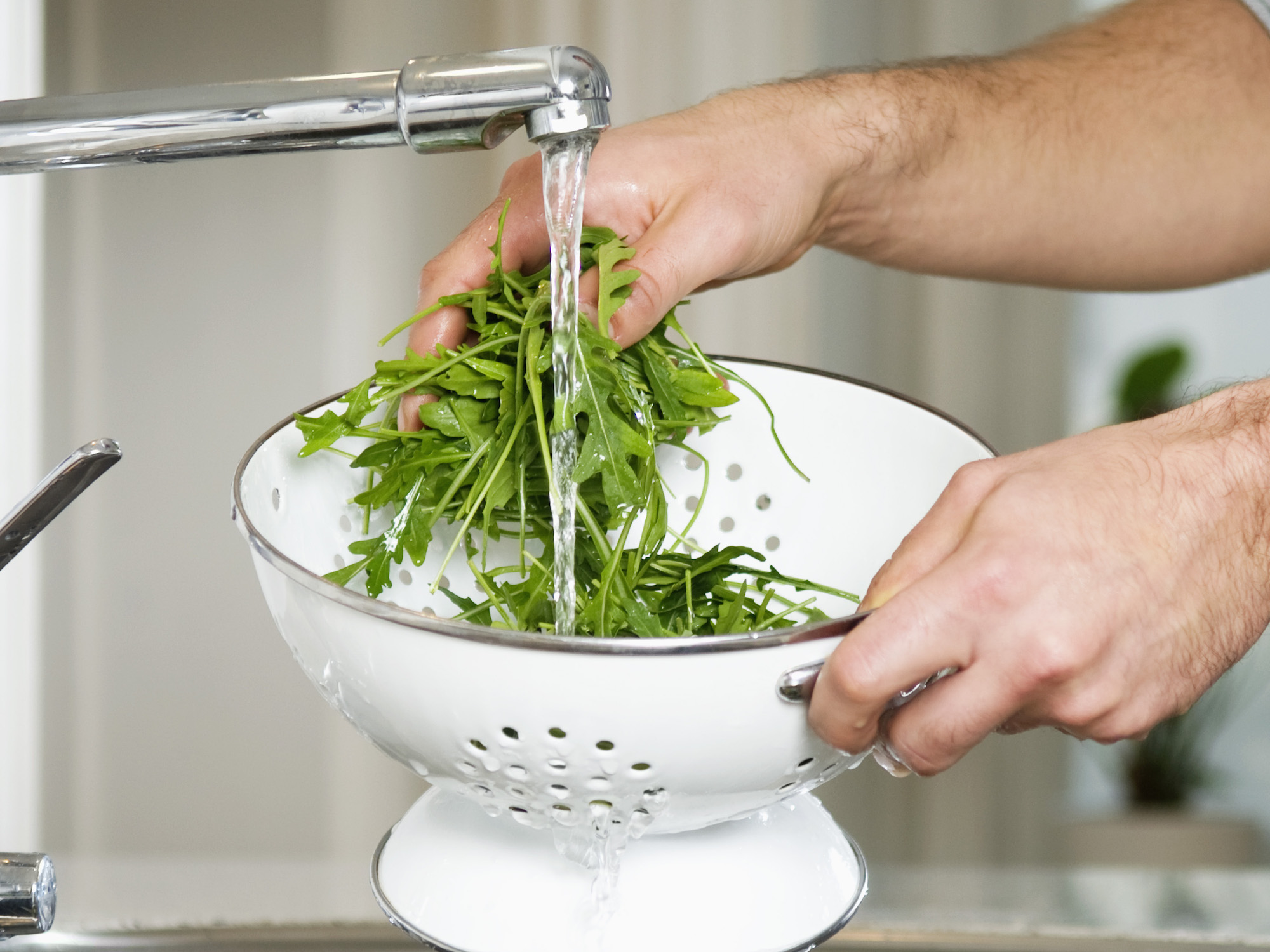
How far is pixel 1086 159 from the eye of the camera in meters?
0.97

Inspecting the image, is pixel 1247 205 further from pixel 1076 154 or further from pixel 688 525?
pixel 688 525

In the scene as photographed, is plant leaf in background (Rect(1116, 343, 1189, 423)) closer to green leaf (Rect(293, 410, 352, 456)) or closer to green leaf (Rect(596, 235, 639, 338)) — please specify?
green leaf (Rect(596, 235, 639, 338))

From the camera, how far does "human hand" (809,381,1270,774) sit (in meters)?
0.43

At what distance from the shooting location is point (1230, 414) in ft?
1.88

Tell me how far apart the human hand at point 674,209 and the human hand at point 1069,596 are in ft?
0.73

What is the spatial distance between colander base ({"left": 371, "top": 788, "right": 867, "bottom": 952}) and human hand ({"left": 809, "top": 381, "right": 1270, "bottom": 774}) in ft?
0.24

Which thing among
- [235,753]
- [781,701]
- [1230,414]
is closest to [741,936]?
[781,701]

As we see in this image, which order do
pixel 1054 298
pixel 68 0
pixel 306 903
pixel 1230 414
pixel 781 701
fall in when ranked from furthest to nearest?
1. pixel 1054 298
2. pixel 68 0
3. pixel 306 903
4. pixel 1230 414
5. pixel 781 701

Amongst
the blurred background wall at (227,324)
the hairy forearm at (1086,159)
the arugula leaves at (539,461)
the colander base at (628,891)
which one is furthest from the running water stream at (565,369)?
the blurred background wall at (227,324)

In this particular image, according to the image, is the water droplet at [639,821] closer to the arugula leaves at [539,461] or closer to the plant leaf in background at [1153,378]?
the arugula leaves at [539,461]

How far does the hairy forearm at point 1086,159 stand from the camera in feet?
3.13

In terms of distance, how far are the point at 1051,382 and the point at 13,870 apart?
1.63 metres

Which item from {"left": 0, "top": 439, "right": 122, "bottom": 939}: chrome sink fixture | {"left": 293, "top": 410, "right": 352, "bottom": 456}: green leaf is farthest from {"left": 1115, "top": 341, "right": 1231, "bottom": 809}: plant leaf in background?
{"left": 0, "top": 439, "right": 122, "bottom": 939}: chrome sink fixture

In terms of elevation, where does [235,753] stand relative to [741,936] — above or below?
below
